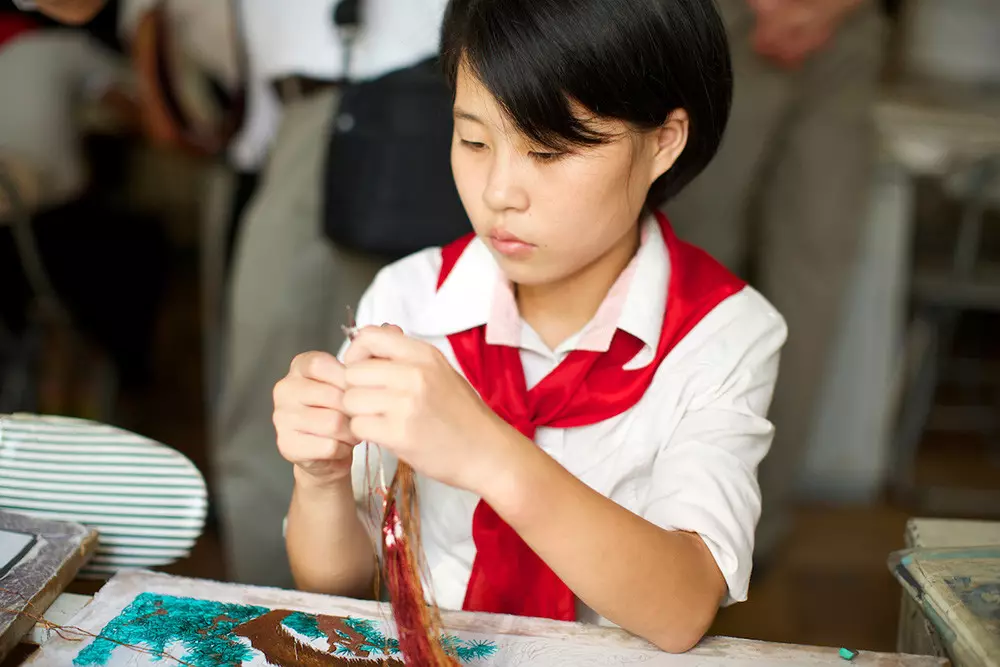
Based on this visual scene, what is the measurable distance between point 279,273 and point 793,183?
1.07 meters

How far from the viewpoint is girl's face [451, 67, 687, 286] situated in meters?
0.91

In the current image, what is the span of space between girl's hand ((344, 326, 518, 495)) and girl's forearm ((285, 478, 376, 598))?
23 centimetres

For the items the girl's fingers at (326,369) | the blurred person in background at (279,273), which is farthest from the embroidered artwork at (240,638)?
the blurred person in background at (279,273)

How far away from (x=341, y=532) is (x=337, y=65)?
99cm

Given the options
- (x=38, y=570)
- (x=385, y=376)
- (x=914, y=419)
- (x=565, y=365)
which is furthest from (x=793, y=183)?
(x=38, y=570)

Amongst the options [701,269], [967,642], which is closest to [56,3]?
[701,269]

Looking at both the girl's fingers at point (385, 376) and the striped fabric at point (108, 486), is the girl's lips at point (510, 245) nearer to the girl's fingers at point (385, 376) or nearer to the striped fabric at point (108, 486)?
the girl's fingers at point (385, 376)

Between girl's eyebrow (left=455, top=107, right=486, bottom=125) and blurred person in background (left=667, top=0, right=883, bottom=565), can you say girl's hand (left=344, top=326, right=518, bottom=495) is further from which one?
blurred person in background (left=667, top=0, right=883, bottom=565)

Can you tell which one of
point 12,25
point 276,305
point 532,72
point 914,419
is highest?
point 12,25

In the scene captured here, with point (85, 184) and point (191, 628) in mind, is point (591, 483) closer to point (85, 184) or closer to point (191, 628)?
point (191, 628)

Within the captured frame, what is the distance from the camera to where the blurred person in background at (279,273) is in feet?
5.64

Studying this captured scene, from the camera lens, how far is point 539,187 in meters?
0.92

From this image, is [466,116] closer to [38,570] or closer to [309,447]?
[309,447]

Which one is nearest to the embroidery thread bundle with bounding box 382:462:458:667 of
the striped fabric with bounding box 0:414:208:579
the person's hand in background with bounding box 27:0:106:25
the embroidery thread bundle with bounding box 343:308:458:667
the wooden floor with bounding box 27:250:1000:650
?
the embroidery thread bundle with bounding box 343:308:458:667
